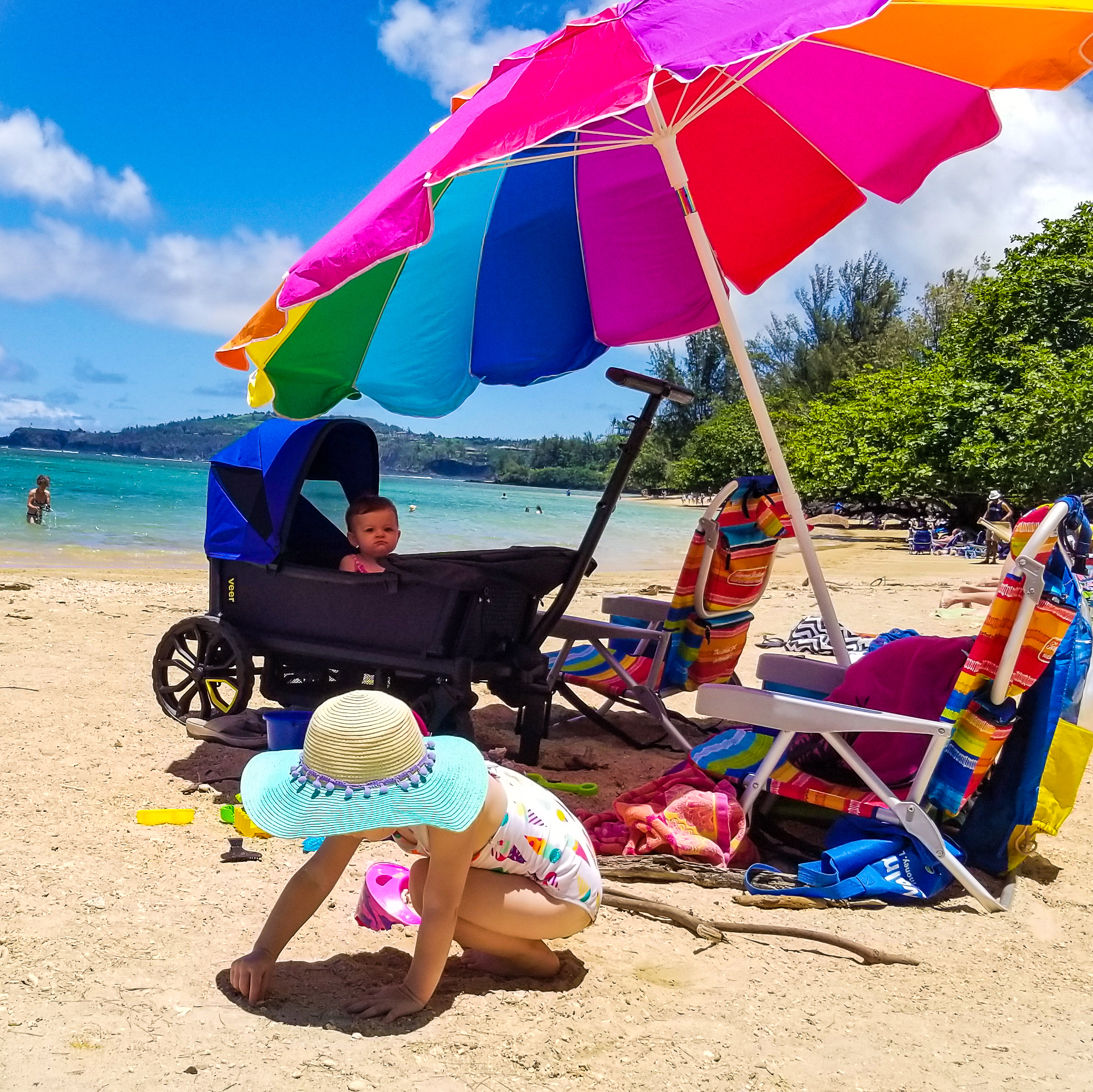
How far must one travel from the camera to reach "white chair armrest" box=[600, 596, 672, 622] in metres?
5.00

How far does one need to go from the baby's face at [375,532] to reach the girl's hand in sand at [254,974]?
93.1 inches

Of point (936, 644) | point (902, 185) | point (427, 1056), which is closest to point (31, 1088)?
point (427, 1056)

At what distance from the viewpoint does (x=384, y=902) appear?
2.79 m

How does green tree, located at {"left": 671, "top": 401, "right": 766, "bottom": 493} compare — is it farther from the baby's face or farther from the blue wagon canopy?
the blue wagon canopy

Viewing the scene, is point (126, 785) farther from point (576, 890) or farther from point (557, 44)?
point (557, 44)

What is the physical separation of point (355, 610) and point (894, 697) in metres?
2.07

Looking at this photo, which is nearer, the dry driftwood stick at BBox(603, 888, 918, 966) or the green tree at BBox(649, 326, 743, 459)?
the dry driftwood stick at BBox(603, 888, 918, 966)

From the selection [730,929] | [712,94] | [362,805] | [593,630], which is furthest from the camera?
[593,630]

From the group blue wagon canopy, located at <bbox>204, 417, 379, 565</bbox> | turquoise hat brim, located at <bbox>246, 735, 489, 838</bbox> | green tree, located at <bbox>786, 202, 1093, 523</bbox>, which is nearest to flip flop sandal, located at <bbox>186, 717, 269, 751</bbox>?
blue wagon canopy, located at <bbox>204, 417, 379, 565</bbox>

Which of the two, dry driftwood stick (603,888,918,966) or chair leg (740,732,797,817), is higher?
chair leg (740,732,797,817)

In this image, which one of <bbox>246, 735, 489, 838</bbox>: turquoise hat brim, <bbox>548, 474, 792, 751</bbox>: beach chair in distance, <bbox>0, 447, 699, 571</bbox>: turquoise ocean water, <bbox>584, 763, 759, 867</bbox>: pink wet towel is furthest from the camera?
<bbox>0, 447, 699, 571</bbox>: turquoise ocean water

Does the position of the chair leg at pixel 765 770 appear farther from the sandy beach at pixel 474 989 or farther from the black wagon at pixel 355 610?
the black wagon at pixel 355 610

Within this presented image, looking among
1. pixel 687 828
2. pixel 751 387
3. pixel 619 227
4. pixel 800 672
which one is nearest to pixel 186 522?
pixel 619 227

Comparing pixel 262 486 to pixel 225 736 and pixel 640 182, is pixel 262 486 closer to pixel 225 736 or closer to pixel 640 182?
pixel 225 736
